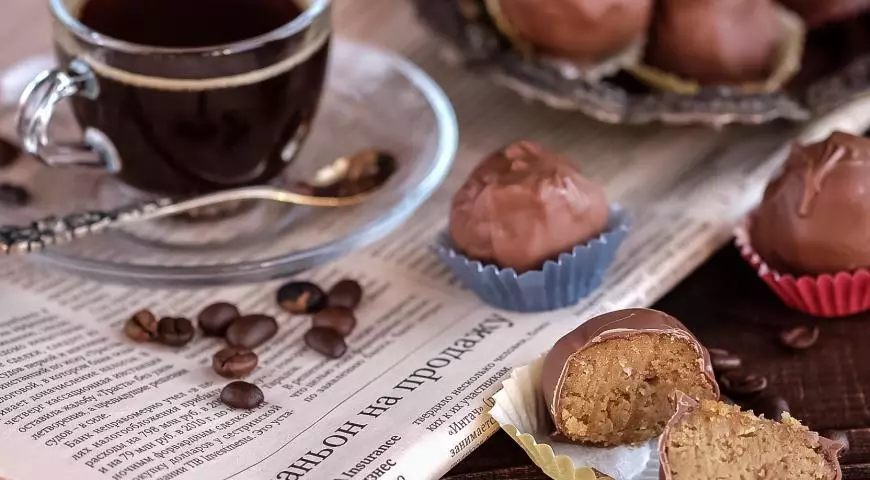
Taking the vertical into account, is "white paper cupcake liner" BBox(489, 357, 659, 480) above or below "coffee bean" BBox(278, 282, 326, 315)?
below

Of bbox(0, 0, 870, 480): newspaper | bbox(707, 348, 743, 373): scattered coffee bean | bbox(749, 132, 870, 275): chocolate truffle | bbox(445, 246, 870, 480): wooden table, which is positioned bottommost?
bbox(445, 246, 870, 480): wooden table

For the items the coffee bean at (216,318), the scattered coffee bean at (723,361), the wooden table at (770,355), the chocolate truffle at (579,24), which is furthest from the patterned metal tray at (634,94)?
the coffee bean at (216,318)

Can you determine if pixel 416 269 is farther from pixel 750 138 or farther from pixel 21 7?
pixel 21 7

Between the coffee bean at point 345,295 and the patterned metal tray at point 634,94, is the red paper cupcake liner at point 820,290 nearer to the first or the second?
the patterned metal tray at point 634,94

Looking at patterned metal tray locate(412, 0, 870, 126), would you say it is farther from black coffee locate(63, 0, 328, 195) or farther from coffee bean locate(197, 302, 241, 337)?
coffee bean locate(197, 302, 241, 337)

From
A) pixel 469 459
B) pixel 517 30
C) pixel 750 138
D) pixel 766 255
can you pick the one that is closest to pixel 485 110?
pixel 517 30

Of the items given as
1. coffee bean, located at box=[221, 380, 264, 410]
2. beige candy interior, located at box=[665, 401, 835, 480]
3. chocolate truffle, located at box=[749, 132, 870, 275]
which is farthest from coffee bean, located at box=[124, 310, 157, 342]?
chocolate truffle, located at box=[749, 132, 870, 275]
